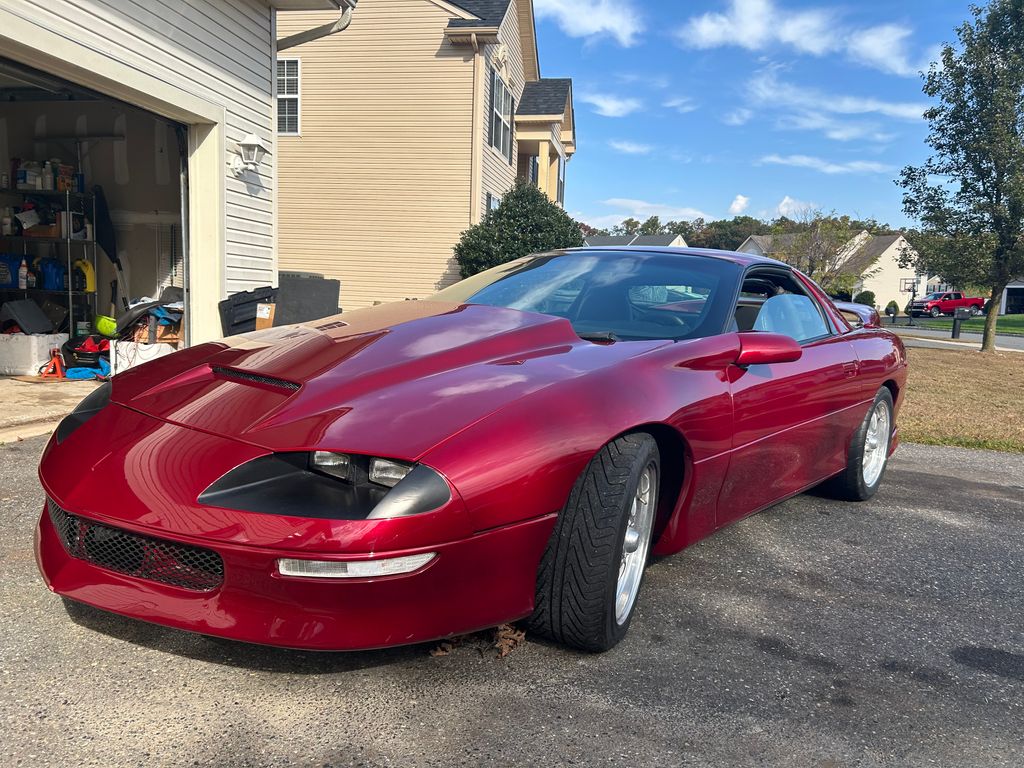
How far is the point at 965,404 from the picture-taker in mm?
9148

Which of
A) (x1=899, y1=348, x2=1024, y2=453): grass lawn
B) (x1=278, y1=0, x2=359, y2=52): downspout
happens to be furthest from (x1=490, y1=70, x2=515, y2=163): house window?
(x1=899, y1=348, x2=1024, y2=453): grass lawn

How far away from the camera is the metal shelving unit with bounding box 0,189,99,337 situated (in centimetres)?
850

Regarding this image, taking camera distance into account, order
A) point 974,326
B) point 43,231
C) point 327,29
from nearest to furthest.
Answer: point 43,231
point 327,29
point 974,326

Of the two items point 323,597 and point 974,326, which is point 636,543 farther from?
point 974,326

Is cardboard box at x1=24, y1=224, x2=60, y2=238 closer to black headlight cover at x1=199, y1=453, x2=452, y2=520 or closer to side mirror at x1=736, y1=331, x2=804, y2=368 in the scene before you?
black headlight cover at x1=199, y1=453, x2=452, y2=520

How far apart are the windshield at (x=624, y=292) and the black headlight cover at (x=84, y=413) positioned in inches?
56.8

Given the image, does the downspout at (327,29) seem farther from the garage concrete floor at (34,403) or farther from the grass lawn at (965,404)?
the grass lawn at (965,404)

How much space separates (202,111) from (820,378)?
19.7ft

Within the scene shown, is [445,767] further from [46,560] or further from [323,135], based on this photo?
[323,135]

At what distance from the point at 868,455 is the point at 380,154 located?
13.2m

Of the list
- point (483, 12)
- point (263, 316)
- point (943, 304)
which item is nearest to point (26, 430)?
point (263, 316)

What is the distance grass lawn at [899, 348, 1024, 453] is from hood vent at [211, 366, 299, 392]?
6045 millimetres

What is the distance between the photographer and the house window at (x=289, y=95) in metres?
15.9

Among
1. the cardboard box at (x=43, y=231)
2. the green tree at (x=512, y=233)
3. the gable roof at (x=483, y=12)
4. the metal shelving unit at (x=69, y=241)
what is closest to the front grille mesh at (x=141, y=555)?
the metal shelving unit at (x=69, y=241)
